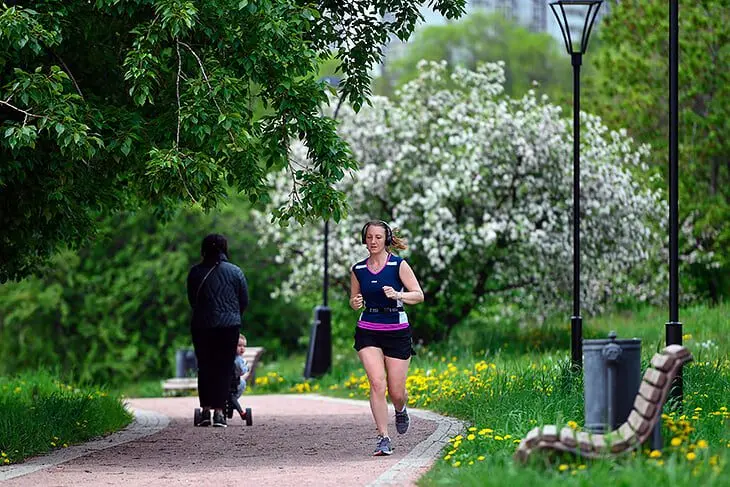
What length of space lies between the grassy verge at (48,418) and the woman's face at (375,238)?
3.07 meters

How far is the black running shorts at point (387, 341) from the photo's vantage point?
1012 cm

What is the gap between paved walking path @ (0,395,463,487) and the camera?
29.4 feet

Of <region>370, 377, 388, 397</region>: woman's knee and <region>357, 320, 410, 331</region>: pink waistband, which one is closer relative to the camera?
<region>370, 377, 388, 397</region>: woman's knee

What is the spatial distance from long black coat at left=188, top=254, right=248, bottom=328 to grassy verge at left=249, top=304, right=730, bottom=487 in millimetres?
2318

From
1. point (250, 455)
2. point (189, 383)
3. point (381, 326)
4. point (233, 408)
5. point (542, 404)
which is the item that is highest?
point (381, 326)

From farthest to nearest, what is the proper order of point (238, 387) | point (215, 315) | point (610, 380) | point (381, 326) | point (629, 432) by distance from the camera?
point (238, 387) → point (215, 315) → point (381, 326) → point (610, 380) → point (629, 432)

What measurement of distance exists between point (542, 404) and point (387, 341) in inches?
52.7

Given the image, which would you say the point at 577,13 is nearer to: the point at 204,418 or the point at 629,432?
the point at 204,418

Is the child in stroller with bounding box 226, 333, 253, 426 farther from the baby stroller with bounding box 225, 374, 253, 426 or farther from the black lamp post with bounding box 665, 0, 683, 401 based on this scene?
the black lamp post with bounding box 665, 0, 683, 401

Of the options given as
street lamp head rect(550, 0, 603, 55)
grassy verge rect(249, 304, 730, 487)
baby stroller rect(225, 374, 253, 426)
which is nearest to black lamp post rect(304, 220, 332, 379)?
grassy verge rect(249, 304, 730, 487)

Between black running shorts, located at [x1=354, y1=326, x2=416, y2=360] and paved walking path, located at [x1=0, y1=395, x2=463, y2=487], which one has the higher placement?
black running shorts, located at [x1=354, y1=326, x2=416, y2=360]

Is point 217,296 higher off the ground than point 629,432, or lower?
higher

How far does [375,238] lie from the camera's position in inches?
401

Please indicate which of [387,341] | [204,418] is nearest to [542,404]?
[387,341]
